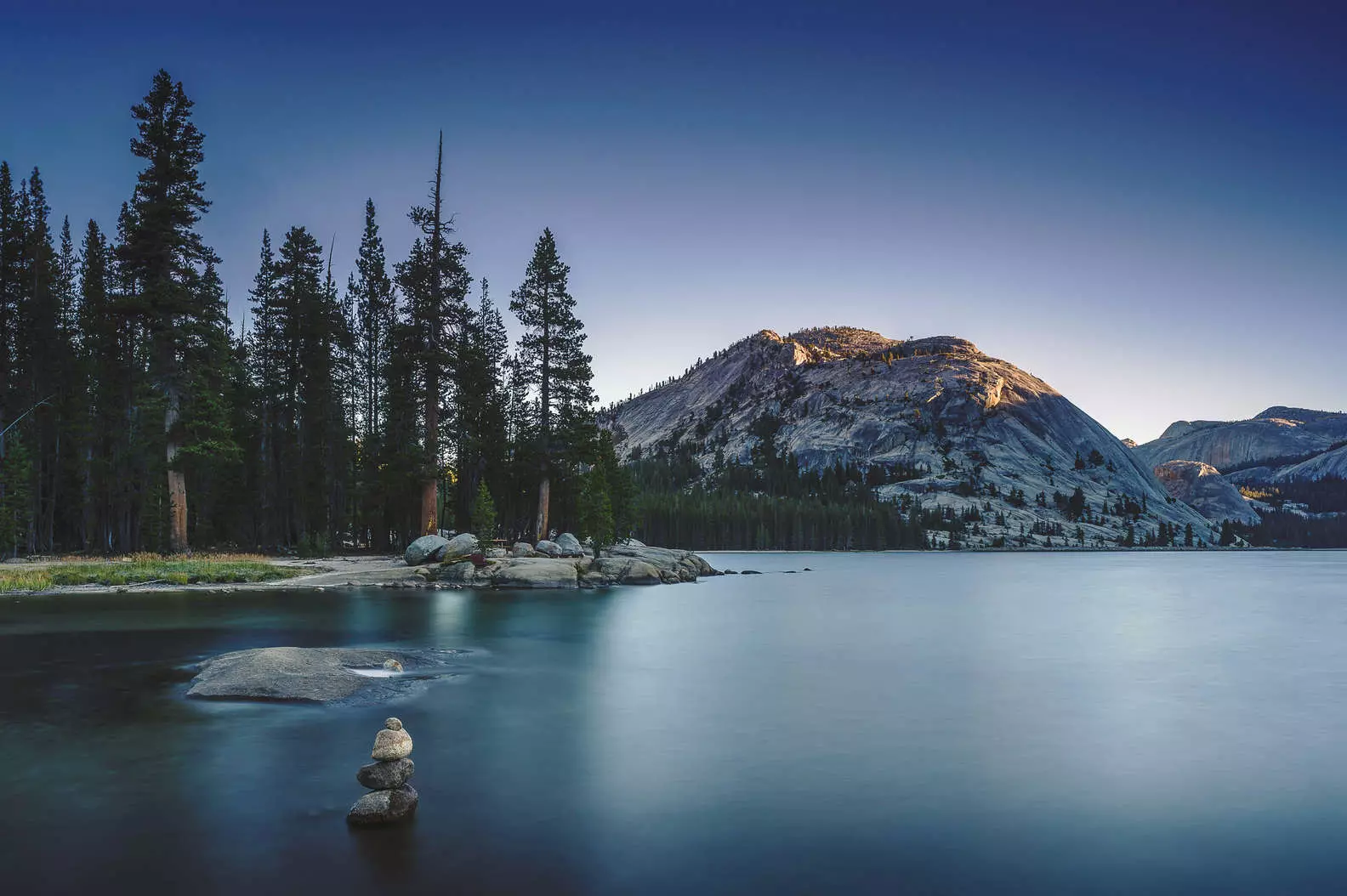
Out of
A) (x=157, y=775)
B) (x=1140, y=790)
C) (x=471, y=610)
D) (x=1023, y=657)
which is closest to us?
(x=157, y=775)

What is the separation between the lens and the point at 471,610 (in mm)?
40188

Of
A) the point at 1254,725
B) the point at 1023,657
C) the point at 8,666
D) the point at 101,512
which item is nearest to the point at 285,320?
the point at 101,512

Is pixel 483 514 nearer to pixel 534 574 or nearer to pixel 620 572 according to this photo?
pixel 534 574

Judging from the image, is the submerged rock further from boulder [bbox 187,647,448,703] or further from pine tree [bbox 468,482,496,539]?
boulder [bbox 187,647,448,703]

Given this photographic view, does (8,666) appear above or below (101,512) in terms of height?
below

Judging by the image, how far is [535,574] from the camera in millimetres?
55719

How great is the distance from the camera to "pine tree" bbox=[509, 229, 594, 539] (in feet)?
241

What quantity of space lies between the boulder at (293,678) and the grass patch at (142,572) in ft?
89.3

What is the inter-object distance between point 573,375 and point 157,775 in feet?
203

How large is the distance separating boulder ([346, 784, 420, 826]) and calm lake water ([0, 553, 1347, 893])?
282 millimetres

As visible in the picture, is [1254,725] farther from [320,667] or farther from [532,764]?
[320,667]

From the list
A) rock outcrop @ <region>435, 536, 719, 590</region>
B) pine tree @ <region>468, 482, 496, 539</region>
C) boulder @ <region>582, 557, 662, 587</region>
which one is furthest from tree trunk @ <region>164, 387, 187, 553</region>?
boulder @ <region>582, 557, 662, 587</region>

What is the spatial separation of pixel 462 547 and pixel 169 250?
2725cm

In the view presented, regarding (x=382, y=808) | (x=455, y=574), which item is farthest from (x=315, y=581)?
(x=382, y=808)
